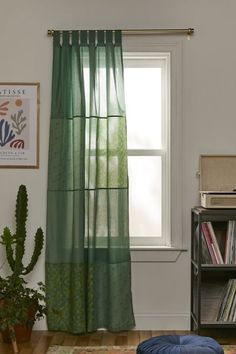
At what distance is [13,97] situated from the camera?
4.85 metres

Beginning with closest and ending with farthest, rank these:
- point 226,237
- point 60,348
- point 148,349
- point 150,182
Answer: point 148,349
point 60,348
point 226,237
point 150,182

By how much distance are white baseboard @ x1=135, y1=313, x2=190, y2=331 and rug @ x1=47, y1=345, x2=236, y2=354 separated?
1.58 ft

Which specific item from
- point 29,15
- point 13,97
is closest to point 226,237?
point 13,97

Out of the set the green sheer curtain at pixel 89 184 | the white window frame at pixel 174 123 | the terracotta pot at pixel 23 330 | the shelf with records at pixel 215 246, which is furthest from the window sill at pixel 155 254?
the terracotta pot at pixel 23 330

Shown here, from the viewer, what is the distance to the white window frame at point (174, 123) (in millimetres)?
4824

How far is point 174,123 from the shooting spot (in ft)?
15.9

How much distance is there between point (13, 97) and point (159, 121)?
117cm

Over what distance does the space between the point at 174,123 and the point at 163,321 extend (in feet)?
5.02

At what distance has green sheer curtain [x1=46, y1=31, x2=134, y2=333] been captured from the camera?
470cm

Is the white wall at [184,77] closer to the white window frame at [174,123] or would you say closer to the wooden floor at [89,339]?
the white window frame at [174,123]

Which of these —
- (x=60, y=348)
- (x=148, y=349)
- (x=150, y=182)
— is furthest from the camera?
(x=150, y=182)

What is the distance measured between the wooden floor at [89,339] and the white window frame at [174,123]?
2.16 feet

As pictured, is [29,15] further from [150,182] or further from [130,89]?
[150,182]

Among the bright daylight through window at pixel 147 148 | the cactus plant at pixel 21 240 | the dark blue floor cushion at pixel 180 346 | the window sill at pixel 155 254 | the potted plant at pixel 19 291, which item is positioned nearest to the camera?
the dark blue floor cushion at pixel 180 346
